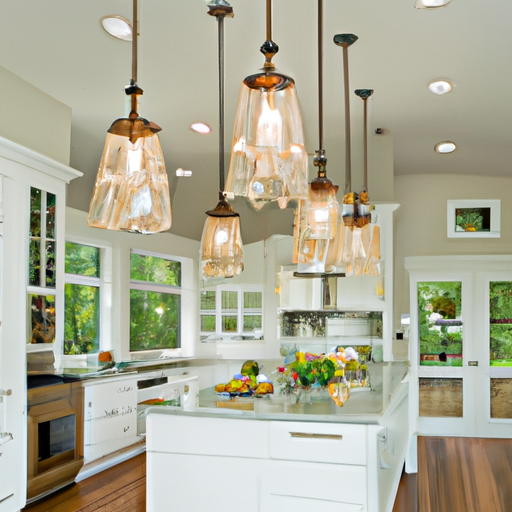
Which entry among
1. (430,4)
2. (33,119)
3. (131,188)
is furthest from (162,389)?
(131,188)

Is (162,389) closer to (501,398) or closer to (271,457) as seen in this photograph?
(271,457)

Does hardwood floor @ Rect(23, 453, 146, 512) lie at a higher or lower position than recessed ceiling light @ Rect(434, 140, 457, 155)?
lower

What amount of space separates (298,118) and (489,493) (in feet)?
13.8

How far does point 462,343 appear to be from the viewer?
7289 millimetres

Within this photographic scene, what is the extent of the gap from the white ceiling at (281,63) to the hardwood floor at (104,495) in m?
2.38

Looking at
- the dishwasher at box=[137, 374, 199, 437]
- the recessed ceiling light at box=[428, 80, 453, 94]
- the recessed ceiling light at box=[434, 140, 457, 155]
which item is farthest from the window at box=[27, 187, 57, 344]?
the recessed ceiling light at box=[434, 140, 457, 155]

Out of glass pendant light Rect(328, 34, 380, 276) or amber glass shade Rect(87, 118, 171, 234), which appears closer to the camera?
amber glass shade Rect(87, 118, 171, 234)

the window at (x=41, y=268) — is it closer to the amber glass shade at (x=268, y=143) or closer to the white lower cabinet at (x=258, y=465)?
the white lower cabinet at (x=258, y=465)

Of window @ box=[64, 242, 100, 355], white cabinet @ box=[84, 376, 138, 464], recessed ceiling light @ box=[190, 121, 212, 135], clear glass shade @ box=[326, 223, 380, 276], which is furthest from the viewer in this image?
window @ box=[64, 242, 100, 355]

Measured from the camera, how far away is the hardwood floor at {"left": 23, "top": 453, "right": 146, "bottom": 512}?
13.8 ft

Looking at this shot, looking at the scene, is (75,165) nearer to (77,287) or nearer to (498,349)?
(77,287)

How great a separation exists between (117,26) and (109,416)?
3.36m

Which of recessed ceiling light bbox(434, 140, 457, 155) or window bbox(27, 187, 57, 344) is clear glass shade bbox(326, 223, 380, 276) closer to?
window bbox(27, 187, 57, 344)

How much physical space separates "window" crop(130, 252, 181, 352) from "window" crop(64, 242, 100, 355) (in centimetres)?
50
